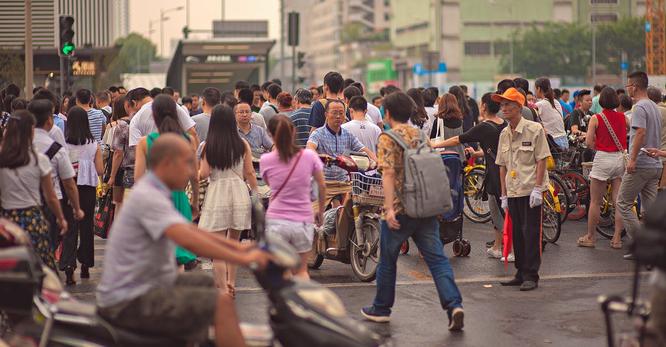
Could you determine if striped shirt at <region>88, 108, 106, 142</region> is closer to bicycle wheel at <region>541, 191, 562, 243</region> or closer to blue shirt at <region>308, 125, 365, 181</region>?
blue shirt at <region>308, 125, 365, 181</region>

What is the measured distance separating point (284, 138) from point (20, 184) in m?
2.08

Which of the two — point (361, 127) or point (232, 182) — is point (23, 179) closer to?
point (232, 182)

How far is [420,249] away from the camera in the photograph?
9883mm

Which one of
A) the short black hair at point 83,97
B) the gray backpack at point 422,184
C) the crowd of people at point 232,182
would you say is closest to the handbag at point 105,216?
the crowd of people at point 232,182

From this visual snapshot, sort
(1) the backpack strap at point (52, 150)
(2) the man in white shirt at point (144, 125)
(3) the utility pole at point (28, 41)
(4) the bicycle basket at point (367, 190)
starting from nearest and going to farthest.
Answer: (1) the backpack strap at point (52, 150), (4) the bicycle basket at point (367, 190), (2) the man in white shirt at point (144, 125), (3) the utility pole at point (28, 41)

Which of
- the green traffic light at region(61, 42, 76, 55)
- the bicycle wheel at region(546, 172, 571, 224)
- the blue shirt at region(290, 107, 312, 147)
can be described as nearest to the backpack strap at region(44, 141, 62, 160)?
the blue shirt at region(290, 107, 312, 147)

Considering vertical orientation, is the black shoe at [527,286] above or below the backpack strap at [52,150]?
below

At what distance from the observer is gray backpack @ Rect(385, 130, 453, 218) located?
31.6 feet

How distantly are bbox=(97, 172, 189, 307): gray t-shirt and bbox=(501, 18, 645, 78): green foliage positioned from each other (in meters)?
124

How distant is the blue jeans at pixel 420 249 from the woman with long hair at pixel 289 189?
619mm

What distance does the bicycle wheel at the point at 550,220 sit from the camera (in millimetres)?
15266

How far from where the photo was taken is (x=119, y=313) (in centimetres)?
655

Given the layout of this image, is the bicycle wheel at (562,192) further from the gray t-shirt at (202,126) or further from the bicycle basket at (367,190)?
the bicycle basket at (367,190)

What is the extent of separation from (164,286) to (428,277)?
258 inches
